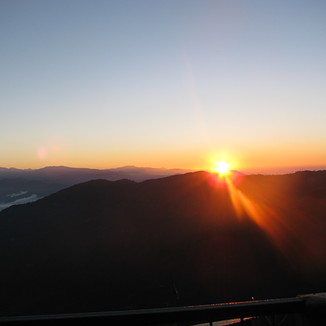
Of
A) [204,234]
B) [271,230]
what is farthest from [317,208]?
[204,234]

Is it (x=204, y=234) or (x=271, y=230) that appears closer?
(x=271, y=230)

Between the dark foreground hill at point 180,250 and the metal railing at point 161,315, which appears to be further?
the dark foreground hill at point 180,250

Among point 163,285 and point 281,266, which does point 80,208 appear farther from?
point 281,266

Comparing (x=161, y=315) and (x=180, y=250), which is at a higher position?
(x=161, y=315)

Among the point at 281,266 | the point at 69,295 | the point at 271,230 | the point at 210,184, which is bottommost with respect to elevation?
the point at 69,295

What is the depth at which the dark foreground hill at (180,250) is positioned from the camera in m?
35.2

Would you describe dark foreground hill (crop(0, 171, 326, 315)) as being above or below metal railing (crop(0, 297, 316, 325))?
below

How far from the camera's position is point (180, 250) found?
148 feet

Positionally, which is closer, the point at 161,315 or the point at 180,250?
the point at 161,315

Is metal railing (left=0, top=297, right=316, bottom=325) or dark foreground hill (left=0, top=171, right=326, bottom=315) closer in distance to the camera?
metal railing (left=0, top=297, right=316, bottom=325)

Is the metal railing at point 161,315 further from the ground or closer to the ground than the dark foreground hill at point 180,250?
further from the ground

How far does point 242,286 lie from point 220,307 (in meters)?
35.3

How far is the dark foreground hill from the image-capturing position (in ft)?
116

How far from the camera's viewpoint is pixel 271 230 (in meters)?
42.9
